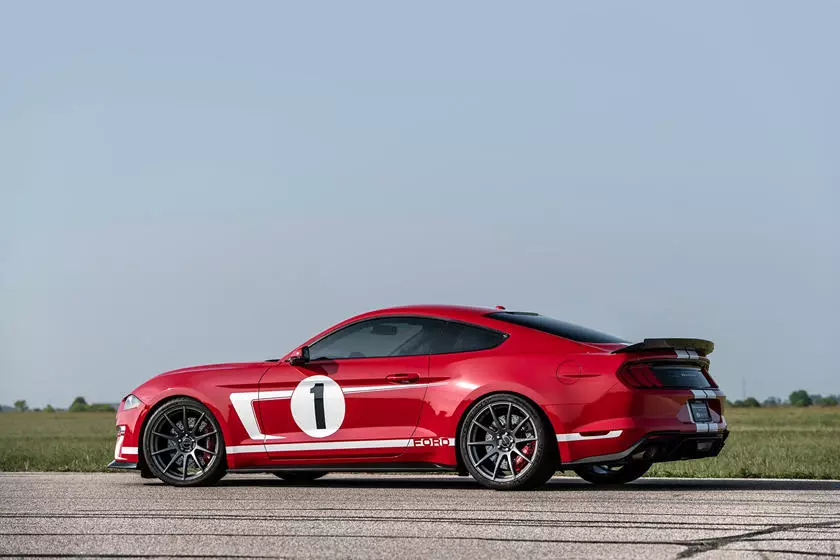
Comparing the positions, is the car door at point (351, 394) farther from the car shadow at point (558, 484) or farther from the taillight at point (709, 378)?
the taillight at point (709, 378)

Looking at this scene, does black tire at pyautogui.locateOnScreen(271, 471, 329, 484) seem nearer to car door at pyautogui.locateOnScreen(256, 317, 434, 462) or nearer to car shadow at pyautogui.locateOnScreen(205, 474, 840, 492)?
car shadow at pyautogui.locateOnScreen(205, 474, 840, 492)

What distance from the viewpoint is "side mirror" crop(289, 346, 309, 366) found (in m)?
10.8

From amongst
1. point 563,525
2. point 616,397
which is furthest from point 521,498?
point 563,525

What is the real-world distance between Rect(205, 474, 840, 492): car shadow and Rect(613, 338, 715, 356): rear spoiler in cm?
112

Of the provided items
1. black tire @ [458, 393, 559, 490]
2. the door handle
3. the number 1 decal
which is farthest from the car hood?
black tire @ [458, 393, 559, 490]

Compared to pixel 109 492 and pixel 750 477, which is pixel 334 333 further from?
pixel 750 477

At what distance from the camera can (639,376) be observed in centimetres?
979

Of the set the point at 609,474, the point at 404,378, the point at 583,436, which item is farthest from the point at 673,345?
the point at 404,378

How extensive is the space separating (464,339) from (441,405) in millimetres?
616

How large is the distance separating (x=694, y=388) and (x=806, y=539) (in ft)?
11.3

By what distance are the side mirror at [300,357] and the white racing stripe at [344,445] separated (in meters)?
0.67

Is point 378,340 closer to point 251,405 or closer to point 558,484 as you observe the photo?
point 251,405

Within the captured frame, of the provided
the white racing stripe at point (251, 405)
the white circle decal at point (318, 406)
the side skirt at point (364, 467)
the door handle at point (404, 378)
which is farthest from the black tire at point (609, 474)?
the white racing stripe at point (251, 405)

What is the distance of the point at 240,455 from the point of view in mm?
10859
